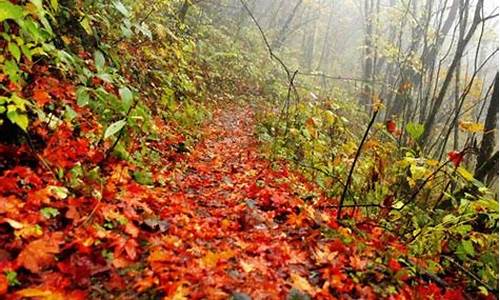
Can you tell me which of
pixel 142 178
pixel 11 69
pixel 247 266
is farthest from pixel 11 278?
pixel 142 178

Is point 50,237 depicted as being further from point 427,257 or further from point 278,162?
point 278,162

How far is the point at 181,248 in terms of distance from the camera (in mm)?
3248

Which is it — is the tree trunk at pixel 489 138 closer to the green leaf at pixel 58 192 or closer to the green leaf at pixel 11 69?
the green leaf at pixel 58 192

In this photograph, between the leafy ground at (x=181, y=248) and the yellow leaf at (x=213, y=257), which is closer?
the leafy ground at (x=181, y=248)

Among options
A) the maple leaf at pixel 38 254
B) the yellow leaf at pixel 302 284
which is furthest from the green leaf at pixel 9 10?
the yellow leaf at pixel 302 284

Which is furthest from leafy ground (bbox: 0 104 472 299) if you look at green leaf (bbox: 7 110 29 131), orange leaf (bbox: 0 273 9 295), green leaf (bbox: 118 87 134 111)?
green leaf (bbox: 118 87 134 111)

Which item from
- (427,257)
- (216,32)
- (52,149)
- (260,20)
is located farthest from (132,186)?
(260,20)

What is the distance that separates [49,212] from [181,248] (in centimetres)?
98

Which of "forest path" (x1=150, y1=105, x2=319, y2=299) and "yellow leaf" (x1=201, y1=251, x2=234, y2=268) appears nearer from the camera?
"forest path" (x1=150, y1=105, x2=319, y2=299)

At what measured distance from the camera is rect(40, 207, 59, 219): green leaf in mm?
3002

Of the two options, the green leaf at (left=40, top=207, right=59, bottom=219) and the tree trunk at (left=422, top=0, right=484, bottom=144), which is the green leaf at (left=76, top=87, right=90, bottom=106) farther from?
the tree trunk at (left=422, top=0, right=484, bottom=144)

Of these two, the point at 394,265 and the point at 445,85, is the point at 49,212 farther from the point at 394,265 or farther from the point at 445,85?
the point at 445,85

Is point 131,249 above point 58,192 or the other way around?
the other way around

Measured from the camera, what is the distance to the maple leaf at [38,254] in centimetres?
257
